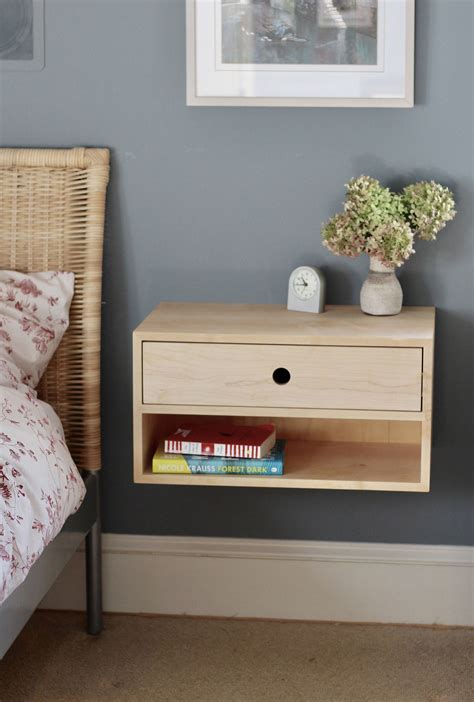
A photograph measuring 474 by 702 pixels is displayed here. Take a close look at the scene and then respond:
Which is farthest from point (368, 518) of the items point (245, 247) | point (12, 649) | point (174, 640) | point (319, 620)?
point (12, 649)

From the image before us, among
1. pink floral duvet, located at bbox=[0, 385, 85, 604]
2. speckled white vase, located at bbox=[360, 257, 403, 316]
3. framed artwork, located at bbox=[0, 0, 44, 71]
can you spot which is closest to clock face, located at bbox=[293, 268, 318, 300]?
speckled white vase, located at bbox=[360, 257, 403, 316]

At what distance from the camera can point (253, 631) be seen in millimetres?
2422

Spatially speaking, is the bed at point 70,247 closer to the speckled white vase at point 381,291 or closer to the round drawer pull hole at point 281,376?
the round drawer pull hole at point 281,376

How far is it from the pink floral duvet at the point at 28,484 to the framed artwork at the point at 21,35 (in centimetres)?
81

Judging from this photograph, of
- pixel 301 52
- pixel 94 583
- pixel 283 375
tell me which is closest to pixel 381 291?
pixel 283 375

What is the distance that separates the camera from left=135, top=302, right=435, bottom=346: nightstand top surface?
79.1 inches

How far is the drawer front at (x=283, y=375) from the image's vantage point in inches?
79.0

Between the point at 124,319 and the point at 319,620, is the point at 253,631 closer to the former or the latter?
the point at 319,620

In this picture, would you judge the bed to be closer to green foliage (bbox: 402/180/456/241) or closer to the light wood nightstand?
the light wood nightstand

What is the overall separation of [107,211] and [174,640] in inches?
41.2

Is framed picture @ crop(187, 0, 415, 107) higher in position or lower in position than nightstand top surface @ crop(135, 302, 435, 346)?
higher

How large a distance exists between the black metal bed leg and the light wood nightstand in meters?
0.36

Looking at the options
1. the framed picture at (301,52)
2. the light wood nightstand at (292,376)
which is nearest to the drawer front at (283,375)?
the light wood nightstand at (292,376)

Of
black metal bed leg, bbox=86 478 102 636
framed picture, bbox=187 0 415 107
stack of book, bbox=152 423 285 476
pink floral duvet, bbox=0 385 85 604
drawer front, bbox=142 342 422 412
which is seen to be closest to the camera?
pink floral duvet, bbox=0 385 85 604
